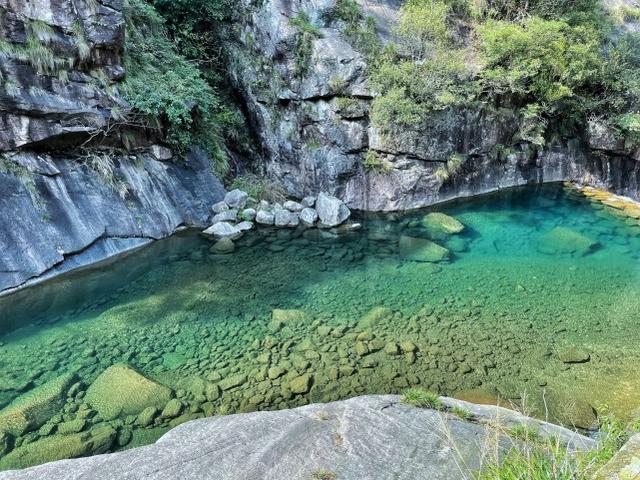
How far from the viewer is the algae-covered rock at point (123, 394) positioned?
239 inches

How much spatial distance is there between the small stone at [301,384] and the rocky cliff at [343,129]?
8433mm

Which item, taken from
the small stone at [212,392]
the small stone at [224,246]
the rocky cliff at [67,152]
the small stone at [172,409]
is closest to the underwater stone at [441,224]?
the small stone at [224,246]

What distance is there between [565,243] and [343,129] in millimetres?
7480

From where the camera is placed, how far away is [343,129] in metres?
13.8

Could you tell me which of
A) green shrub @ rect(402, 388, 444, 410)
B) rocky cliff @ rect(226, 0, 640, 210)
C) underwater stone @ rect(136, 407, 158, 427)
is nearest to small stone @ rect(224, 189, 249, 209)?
rocky cliff @ rect(226, 0, 640, 210)

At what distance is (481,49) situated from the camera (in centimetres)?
1433

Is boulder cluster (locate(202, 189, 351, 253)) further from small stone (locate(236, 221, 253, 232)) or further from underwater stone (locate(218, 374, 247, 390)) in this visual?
underwater stone (locate(218, 374, 247, 390))

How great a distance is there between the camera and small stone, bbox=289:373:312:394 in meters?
6.48

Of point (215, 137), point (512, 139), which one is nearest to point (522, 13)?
point (512, 139)

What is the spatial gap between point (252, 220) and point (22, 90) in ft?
21.1

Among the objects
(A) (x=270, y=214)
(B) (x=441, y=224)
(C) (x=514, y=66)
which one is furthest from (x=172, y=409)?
(C) (x=514, y=66)

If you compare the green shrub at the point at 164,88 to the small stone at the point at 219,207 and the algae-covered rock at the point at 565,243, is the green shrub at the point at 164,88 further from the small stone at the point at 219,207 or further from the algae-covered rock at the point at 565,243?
the algae-covered rock at the point at 565,243

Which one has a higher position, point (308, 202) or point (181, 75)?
point (181, 75)

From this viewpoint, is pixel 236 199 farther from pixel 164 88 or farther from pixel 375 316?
pixel 375 316
